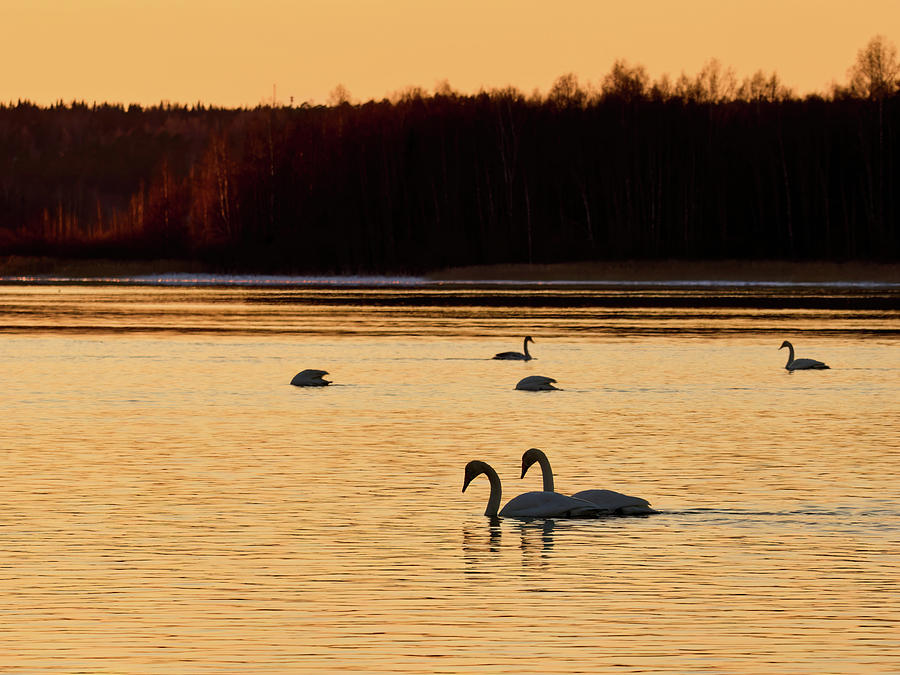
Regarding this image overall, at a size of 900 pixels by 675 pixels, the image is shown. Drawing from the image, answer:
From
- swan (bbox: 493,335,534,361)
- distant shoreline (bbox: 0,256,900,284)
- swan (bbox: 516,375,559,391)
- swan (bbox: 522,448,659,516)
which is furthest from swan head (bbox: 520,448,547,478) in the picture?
distant shoreline (bbox: 0,256,900,284)

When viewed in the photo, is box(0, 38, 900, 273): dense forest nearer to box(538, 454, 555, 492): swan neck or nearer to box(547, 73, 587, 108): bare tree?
box(547, 73, 587, 108): bare tree

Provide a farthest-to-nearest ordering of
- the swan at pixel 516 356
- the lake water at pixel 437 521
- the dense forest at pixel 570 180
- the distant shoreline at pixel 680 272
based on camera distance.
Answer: the dense forest at pixel 570 180, the distant shoreline at pixel 680 272, the swan at pixel 516 356, the lake water at pixel 437 521

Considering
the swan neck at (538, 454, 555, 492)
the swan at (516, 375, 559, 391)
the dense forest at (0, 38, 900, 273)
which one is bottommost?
the swan at (516, 375, 559, 391)

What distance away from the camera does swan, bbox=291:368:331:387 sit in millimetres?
37094

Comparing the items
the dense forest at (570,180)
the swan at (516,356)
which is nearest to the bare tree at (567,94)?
the dense forest at (570,180)

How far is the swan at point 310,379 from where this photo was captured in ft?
122

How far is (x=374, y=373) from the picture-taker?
139 feet

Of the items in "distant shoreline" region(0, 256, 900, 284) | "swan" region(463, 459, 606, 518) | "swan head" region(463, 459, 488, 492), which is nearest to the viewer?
"swan head" region(463, 459, 488, 492)

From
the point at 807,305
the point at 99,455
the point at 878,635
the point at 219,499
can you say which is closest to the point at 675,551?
the point at 878,635

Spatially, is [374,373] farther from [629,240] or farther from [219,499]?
[629,240]

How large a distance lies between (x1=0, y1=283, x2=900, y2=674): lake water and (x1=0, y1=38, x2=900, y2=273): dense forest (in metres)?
70.8

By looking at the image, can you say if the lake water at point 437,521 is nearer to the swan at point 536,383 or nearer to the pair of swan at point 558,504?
the pair of swan at point 558,504

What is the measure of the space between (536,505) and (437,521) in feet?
3.66

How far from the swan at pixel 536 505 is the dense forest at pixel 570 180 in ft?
297
